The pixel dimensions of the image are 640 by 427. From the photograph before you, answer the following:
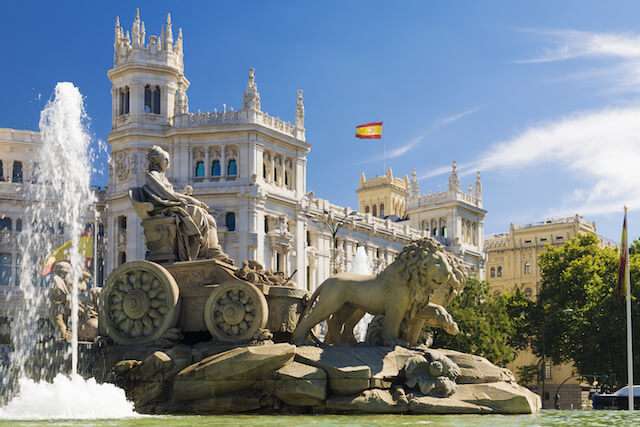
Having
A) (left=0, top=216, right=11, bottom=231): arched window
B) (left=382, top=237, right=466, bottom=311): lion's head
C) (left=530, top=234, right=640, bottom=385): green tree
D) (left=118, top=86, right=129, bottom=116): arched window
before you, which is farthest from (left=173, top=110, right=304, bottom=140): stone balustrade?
(left=382, top=237, right=466, bottom=311): lion's head

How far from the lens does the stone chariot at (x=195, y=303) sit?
60.3 ft

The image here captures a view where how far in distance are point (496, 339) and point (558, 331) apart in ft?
11.8

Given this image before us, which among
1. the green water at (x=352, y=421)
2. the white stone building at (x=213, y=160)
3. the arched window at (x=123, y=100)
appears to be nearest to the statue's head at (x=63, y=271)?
the green water at (x=352, y=421)

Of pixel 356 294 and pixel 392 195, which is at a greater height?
pixel 392 195

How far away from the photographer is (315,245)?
87.2m

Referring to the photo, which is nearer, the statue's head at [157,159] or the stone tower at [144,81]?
the statue's head at [157,159]

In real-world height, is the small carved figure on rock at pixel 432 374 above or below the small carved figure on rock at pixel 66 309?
below

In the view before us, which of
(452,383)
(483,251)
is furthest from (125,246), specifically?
(452,383)

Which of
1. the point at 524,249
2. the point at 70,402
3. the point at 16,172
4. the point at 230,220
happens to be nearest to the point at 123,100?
the point at 16,172

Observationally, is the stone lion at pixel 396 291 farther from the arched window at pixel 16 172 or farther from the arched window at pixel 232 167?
the arched window at pixel 16 172

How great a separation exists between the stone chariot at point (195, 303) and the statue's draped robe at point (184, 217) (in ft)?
0.75

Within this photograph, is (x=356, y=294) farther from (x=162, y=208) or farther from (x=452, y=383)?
(x=162, y=208)

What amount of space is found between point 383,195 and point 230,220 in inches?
2532

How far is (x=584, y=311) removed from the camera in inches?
2213
